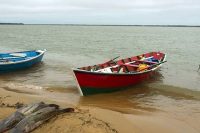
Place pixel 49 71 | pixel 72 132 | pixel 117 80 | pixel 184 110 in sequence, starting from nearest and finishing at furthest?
pixel 72 132
pixel 184 110
pixel 117 80
pixel 49 71

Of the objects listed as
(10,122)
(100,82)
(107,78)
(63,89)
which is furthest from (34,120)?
(63,89)

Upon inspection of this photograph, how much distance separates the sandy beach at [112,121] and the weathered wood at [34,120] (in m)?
0.14

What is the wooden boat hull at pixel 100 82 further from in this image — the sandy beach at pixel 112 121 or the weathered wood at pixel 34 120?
the weathered wood at pixel 34 120

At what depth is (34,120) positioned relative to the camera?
6.90m

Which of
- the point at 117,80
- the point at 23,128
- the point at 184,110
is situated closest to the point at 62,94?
the point at 117,80

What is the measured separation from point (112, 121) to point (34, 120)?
86.7 inches

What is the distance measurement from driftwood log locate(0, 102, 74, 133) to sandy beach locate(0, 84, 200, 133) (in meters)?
0.16

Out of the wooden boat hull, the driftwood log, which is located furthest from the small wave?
the driftwood log

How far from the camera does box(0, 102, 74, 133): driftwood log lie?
6671 millimetres

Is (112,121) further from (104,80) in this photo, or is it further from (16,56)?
(16,56)

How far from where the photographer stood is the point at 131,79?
13070 mm

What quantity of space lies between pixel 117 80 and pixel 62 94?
2.40 metres

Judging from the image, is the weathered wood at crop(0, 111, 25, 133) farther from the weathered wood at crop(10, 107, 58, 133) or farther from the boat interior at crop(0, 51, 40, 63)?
the boat interior at crop(0, 51, 40, 63)

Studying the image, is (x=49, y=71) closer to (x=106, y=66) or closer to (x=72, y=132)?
(x=106, y=66)
